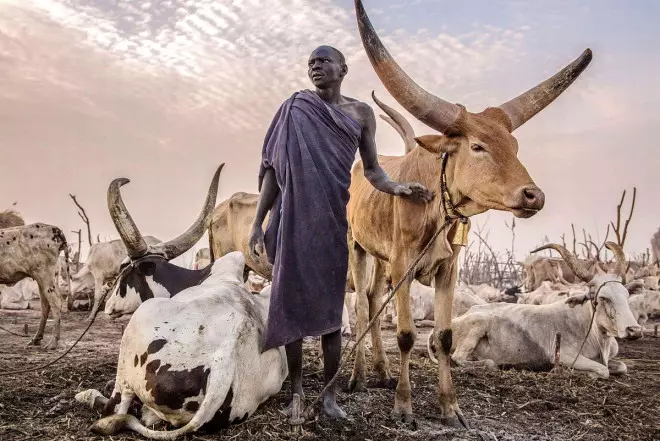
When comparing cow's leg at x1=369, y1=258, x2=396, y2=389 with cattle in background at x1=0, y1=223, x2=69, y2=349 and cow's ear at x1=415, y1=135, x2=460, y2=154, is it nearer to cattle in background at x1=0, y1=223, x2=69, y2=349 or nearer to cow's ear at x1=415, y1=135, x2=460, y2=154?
cow's ear at x1=415, y1=135, x2=460, y2=154

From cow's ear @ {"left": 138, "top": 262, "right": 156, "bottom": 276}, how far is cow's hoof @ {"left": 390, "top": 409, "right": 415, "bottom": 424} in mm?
2067

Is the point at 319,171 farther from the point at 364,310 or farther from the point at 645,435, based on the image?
the point at 645,435

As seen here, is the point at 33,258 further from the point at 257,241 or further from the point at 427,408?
the point at 427,408

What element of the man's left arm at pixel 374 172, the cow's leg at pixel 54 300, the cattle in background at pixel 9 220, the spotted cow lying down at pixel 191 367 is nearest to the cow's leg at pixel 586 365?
the man's left arm at pixel 374 172

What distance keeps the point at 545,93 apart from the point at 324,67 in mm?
1575

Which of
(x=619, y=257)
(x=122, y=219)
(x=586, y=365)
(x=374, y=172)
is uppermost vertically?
(x=374, y=172)

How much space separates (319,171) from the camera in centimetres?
346

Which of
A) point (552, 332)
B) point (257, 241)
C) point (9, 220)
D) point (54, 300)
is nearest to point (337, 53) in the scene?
point (257, 241)

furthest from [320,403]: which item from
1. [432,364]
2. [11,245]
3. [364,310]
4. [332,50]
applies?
[11,245]

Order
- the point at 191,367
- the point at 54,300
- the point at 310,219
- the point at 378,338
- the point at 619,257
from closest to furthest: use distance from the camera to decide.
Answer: the point at 191,367 → the point at 310,219 → the point at 378,338 → the point at 619,257 → the point at 54,300

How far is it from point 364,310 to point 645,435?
8.01ft

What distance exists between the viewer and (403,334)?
12.9 feet

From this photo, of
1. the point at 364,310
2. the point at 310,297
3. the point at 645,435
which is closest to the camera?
the point at 310,297

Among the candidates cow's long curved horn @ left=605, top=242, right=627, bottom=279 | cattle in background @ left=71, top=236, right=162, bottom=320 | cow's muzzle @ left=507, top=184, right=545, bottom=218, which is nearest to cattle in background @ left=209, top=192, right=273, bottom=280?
cow's long curved horn @ left=605, top=242, right=627, bottom=279
